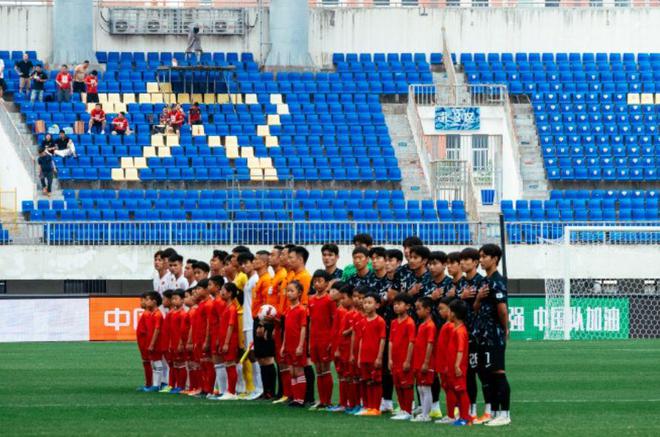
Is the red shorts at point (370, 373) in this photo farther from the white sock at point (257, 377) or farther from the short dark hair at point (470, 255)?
the white sock at point (257, 377)

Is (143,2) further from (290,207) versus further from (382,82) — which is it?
(290,207)

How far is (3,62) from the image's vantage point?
1620 inches

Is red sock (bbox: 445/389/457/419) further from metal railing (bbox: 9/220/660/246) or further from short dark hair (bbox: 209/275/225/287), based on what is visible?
metal railing (bbox: 9/220/660/246)

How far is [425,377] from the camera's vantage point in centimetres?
1398

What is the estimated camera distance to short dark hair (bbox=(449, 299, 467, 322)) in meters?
13.6

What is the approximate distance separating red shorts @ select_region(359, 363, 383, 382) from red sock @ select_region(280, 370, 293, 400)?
5.08 feet

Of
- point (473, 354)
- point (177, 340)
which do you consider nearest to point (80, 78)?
point (177, 340)

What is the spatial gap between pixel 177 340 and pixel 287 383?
222 cm

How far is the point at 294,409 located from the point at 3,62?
27769mm

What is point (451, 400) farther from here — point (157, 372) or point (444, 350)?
point (157, 372)

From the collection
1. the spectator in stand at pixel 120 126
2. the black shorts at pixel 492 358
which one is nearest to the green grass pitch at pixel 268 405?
the black shorts at pixel 492 358

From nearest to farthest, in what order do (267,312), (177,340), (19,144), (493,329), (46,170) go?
(493,329)
(267,312)
(177,340)
(46,170)
(19,144)

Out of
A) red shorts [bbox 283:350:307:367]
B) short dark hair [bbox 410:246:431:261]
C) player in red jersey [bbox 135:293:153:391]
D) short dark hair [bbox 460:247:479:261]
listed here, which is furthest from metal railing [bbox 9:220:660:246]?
short dark hair [bbox 460:247:479:261]

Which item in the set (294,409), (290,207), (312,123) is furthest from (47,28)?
(294,409)
